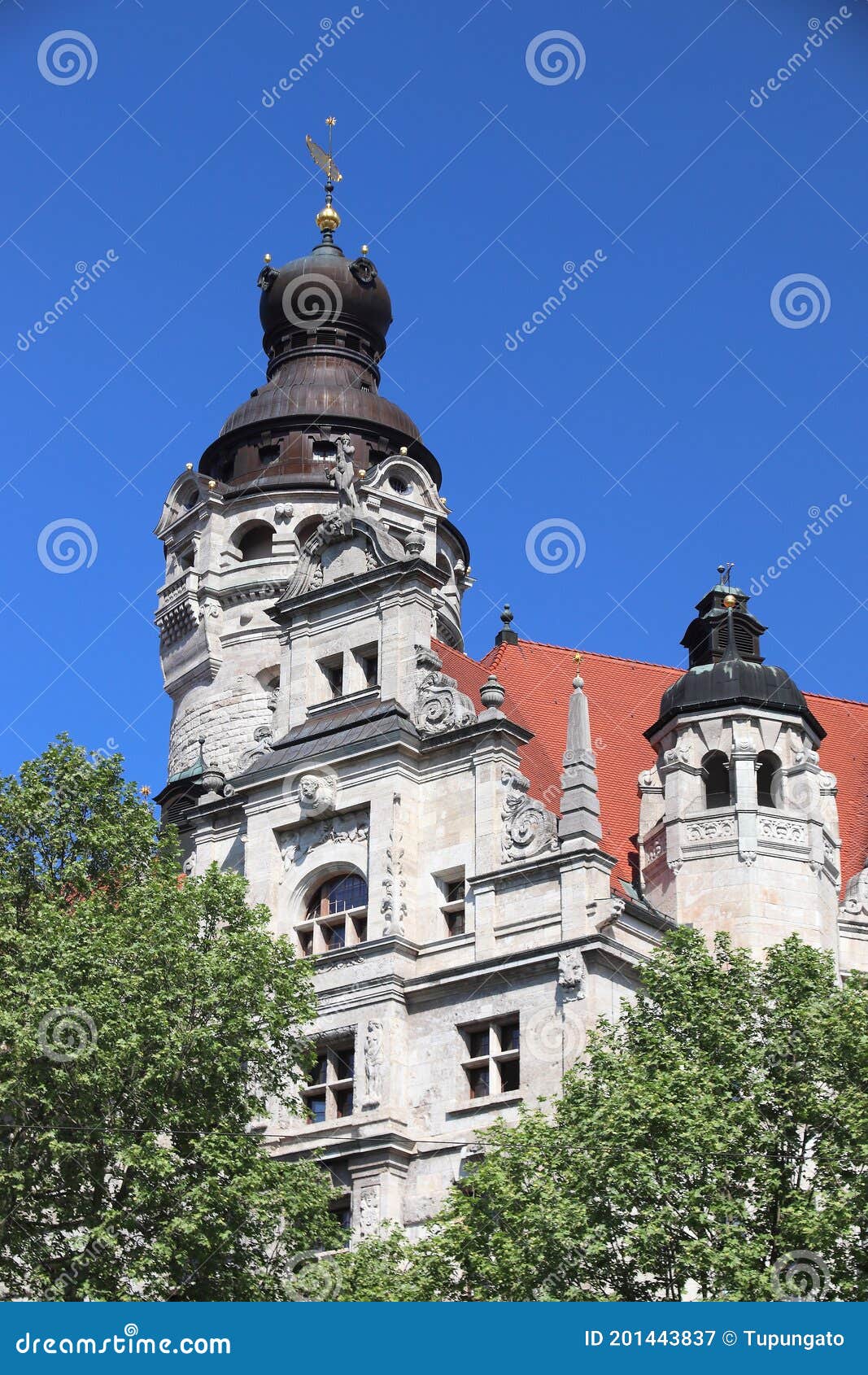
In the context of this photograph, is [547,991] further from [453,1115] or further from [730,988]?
[730,988]

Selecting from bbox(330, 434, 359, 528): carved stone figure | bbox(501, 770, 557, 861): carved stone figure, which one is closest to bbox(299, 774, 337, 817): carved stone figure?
bbox(501, 770, 557, 861): carved stone figure

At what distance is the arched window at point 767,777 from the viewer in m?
51.3

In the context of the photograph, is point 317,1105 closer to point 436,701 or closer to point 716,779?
point 436,701

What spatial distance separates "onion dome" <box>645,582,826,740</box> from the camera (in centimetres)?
5175

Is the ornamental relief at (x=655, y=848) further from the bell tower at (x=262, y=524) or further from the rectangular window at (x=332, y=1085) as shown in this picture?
the bell tower at (x=262, y=524)

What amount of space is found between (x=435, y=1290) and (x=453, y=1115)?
8883 mm

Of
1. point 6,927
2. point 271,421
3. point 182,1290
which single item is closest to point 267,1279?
point 182,1290

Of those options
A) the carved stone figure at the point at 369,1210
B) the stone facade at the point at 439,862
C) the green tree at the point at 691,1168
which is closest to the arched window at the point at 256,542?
the stone facade at the point at 439,862

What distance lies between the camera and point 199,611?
72.9 m

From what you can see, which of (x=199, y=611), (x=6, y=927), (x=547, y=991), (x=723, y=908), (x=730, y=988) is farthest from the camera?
(x=199, y=611)

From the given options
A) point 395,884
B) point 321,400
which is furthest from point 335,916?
point 321,400

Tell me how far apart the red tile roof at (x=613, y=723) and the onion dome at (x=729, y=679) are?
8.22 feet

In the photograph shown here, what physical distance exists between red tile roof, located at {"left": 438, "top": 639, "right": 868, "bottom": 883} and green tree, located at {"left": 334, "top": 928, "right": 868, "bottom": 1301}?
40.5 ft

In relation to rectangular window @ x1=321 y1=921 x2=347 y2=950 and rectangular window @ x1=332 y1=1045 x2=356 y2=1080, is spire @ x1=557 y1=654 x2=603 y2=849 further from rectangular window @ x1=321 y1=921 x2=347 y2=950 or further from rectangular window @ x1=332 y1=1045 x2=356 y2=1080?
rectangular window @ x1=332 y1=1045 x2=356 y2=1080
